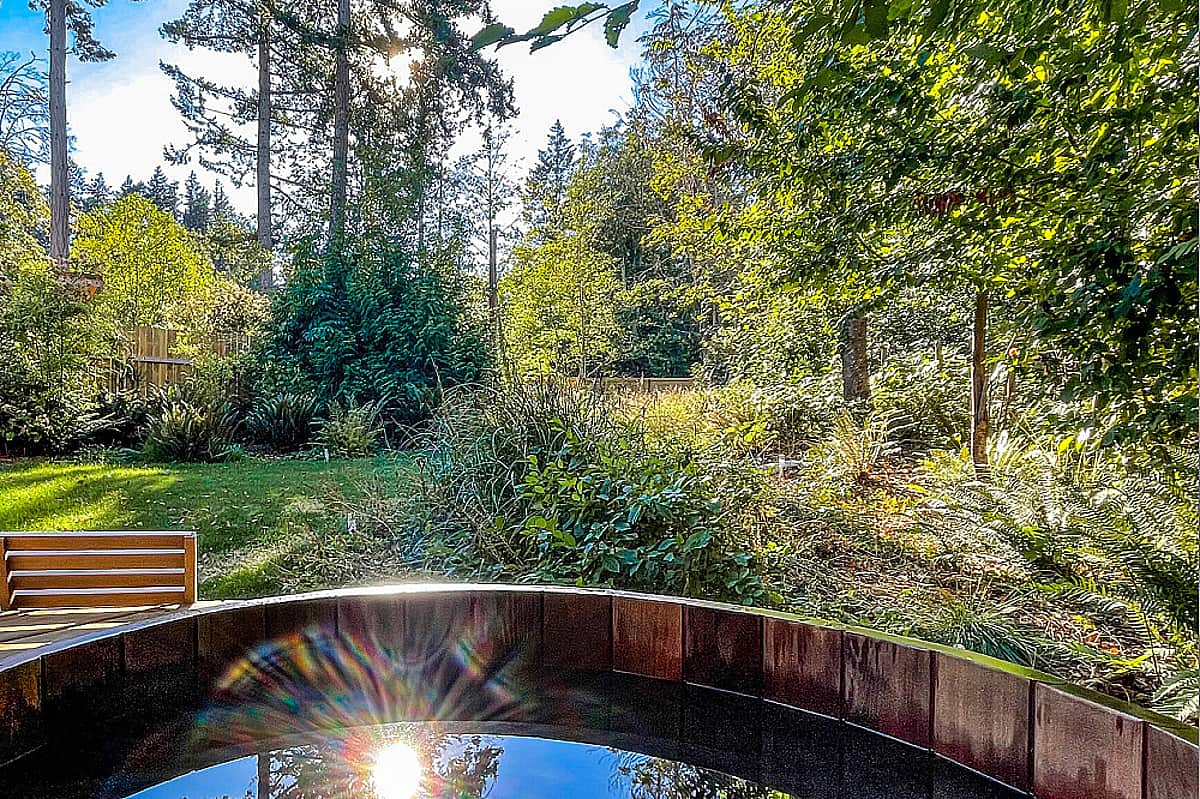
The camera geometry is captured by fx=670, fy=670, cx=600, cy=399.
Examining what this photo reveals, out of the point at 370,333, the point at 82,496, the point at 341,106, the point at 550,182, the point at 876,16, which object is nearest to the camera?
the point at 876,16

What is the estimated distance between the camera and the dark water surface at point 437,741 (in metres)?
0.84

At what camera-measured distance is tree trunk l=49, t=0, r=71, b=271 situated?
8.48 m

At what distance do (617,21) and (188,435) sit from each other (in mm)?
6023

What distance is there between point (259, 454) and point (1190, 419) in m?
6.20

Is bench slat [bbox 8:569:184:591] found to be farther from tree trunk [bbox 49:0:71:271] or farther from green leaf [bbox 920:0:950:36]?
tree trunk [bbox 49:0:71:271]

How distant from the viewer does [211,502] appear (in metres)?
3.87

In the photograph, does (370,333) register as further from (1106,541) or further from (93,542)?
(1106,541)

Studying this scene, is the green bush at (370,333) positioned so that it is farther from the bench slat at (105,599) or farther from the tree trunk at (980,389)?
the bench slat at (105,599)

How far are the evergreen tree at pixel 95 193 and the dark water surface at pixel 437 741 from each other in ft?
64.9

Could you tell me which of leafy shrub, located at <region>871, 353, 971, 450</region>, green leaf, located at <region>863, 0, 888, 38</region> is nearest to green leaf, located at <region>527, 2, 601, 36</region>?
A: green leaf, located at <region>863, 0, 888, 38</region>

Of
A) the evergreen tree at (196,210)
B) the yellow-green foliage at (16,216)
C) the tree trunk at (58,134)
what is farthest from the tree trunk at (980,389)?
the evergreen tree at (196,210)

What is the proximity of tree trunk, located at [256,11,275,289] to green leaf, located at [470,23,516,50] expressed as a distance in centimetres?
1084

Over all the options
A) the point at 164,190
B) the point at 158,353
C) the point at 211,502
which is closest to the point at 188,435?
the point at 211,502

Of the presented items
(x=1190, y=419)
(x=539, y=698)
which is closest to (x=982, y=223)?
(x=1190, y=419)
